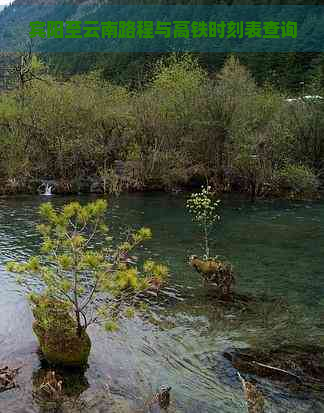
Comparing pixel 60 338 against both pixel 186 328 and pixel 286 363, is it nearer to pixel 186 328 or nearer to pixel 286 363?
pixel 186 328

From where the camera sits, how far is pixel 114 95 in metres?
42.2

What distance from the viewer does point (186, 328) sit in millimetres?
13539

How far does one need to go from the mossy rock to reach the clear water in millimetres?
453

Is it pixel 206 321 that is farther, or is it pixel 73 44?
pixel 73 44

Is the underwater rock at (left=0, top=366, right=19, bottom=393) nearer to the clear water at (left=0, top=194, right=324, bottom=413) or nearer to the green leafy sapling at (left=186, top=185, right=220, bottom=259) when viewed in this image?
the clear water at (left=0, top=194, right=324, bottom=413)

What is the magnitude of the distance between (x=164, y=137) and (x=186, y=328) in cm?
2844

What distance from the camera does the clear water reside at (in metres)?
10.0

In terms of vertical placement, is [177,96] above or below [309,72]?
below

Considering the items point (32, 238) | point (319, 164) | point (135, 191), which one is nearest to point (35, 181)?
point (135, 191)

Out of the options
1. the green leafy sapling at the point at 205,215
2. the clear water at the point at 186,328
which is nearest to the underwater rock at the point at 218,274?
the clear water at the point at 186,328

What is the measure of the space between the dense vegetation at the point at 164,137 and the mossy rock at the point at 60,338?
27099mm

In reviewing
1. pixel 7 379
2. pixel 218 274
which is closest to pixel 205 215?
pixel 218 274

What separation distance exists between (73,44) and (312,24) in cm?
7371

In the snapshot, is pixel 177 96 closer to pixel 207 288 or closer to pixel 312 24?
pixel 207 288
